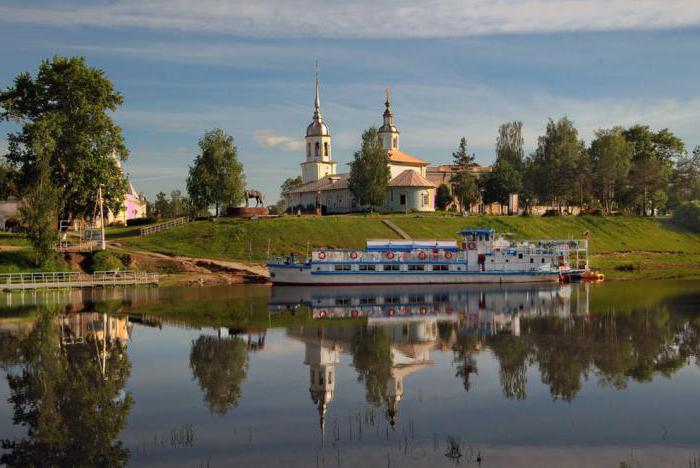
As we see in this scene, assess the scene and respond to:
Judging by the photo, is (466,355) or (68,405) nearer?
(68,405)

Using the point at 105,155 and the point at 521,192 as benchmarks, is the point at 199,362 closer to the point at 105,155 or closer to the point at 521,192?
the point at 105,155

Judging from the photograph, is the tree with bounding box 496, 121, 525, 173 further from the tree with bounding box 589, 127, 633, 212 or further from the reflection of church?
the reflection of church

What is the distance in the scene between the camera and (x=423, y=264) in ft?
235

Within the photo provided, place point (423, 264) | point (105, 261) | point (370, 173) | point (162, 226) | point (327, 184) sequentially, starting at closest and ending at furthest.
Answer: point (105, 261) → point (423, 264) → point (162, 226) → point (370, 173) → point (327, 184)

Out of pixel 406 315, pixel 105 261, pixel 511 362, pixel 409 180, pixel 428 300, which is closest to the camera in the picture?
pixel 511 362

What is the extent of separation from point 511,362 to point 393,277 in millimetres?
42350

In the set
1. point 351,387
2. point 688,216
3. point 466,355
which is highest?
point 688,216

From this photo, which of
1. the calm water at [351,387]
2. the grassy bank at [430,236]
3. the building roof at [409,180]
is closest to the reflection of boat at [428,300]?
the calm water at [351,387]

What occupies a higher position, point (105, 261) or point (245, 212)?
point (245, 212)

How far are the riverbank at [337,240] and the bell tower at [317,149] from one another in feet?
111

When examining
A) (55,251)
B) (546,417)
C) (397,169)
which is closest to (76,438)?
(546,417)

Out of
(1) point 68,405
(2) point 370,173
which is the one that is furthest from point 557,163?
(1) point 68,405

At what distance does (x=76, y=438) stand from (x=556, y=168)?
4412 inches

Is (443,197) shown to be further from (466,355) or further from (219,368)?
(219,368)
